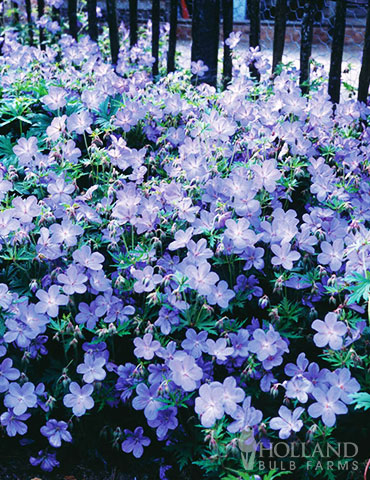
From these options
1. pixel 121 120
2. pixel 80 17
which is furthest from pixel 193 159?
pixel 80 17

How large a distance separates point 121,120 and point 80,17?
3484mm

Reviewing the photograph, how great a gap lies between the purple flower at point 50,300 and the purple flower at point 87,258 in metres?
0.11

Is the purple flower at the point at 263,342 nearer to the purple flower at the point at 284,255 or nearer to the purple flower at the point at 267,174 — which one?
the purple flower at the point at 284,255

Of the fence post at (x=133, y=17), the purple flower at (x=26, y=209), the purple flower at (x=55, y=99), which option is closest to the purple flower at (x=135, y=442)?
the purple flower at (x=26, y=209)

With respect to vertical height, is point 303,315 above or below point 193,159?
below

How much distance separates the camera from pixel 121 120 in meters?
2.23

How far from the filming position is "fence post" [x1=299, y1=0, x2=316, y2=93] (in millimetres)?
2969

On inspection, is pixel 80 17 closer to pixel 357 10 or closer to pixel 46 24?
pixel 46 24

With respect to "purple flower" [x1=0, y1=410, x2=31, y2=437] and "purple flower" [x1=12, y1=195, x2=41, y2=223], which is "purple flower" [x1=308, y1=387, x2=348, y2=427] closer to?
"purple flower" [x1=0, y1=410, x2=31, y2=437]

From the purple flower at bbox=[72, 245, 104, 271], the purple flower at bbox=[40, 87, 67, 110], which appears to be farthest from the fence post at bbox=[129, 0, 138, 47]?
the purple flower at bbox=[72, 245, 104, 271]

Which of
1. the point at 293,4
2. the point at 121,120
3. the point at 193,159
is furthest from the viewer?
the point at 293,4

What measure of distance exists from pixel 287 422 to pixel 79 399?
58 cm

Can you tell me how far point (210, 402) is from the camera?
1.44 m

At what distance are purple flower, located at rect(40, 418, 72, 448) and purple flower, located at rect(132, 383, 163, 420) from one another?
23 cm
